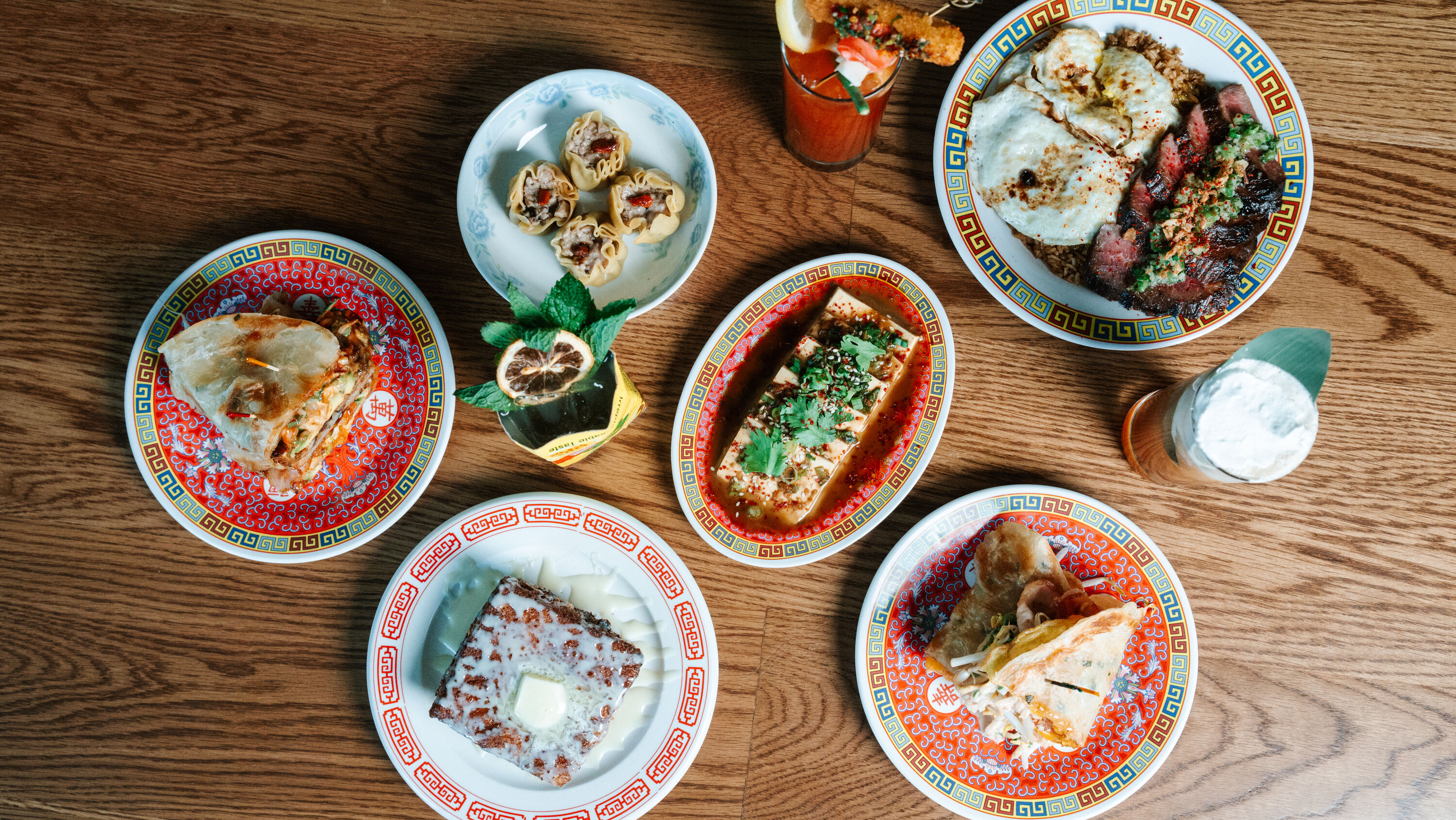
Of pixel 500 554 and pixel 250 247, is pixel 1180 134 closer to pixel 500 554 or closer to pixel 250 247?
pixel 500 554

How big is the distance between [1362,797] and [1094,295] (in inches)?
79.4

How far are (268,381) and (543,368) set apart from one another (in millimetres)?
953

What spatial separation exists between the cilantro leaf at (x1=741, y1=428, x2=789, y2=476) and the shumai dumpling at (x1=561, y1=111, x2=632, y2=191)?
1023 millimetres

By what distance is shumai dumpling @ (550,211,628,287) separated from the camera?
2.55 metres

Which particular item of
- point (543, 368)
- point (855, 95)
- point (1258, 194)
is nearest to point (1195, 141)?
point (1258, 194)

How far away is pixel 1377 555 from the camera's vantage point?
2652 millimetres

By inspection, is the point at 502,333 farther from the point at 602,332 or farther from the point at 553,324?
the point at 602,332

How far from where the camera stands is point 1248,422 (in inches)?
87.7

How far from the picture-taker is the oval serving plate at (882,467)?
101 inches

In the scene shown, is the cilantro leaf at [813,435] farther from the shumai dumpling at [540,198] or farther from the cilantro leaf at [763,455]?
the shumai dumpling at [540,198]

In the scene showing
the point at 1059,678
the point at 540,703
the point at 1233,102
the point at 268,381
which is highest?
the point at 1233,102

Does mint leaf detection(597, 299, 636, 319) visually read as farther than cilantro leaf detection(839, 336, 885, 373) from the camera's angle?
No

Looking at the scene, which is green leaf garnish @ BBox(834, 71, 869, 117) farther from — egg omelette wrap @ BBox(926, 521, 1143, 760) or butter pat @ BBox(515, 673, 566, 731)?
butter pat @ BBox(515, 673, 566, 731)

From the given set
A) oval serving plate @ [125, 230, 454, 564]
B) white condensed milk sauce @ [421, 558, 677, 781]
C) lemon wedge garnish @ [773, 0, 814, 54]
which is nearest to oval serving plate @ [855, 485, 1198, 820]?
white condensed milk sauce @ [421, 558, 677, 781]
